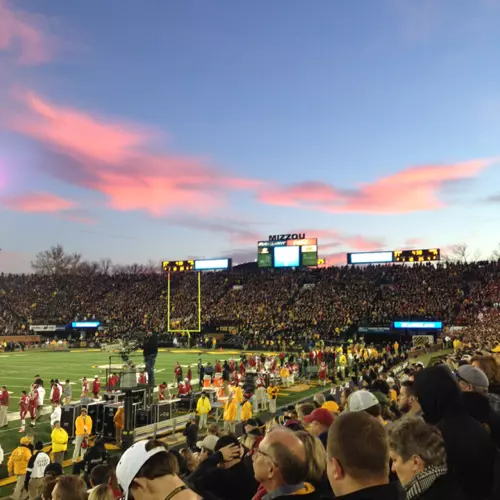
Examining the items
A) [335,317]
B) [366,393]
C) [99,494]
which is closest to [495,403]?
[366,393]

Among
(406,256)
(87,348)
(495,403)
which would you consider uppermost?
(406,256)

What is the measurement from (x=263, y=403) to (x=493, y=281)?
35916mm

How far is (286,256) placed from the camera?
5741 cm

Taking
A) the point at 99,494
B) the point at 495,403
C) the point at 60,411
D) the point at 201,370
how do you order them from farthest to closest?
the point at 201,370 → the point at 60,411 → the point at 495,403 → the point at 99,494

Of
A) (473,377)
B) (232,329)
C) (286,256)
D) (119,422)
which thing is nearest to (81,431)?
(119,422)

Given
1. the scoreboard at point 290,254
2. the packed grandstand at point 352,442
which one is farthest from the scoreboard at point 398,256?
the packed grandstand at point 352,442

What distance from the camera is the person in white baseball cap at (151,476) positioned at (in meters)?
2.39

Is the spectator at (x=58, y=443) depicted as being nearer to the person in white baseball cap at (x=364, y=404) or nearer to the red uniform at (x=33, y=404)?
the red uniform at (x=33, y=404)

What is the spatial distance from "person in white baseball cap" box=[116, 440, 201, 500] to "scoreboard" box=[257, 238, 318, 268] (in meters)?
54.6

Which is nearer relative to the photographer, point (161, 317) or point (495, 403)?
point (495, 403)

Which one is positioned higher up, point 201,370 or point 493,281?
point 493,281

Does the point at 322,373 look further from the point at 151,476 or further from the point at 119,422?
the point at 151,476

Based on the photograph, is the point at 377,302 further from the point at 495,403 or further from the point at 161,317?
the point at 495,403

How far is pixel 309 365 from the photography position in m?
27.0
